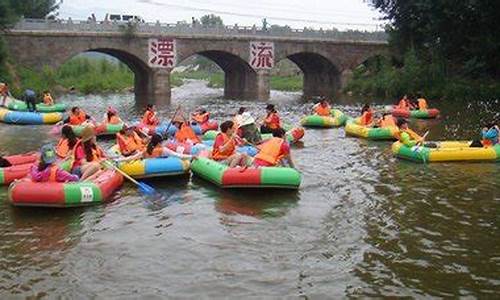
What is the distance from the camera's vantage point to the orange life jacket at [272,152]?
13500 millimetres

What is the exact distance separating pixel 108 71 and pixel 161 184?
149 ft

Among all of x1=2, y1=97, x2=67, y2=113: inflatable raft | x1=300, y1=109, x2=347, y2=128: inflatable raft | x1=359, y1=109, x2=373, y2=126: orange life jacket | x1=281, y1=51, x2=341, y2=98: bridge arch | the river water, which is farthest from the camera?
x1=281, y1=51, x2=341, y2=98: bridge arch

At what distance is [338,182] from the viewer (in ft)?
48.8

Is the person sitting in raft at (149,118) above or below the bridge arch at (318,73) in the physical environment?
below

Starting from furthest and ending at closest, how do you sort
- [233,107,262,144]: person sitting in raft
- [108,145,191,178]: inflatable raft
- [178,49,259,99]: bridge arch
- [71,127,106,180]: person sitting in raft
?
[178,49,259,99]: bridge arch, [233,107,262,144]: person sitting in raft, [108,145,191,178]: inflatable raft, [71,127,106,180]: person sitting in raft

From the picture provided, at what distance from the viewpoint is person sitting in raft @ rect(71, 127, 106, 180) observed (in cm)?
1297

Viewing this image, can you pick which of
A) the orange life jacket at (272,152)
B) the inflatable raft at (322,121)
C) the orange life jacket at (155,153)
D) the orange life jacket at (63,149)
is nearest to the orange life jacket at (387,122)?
the inflatable raft at (322,121)

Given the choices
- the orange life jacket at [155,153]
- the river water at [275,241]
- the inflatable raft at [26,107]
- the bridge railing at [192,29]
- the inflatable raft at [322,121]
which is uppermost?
the bridge railing at [192,29]

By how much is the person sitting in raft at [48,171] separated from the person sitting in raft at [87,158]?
921 mm

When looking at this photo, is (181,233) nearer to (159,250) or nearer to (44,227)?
(159,250)

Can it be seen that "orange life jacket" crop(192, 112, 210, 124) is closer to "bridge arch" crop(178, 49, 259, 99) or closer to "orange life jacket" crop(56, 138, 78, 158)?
"orange life jacket" crop(56, 138, 78, 158)

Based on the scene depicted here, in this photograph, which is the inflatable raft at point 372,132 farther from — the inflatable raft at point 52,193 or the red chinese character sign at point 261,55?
the red chinese character sign at point 261,55

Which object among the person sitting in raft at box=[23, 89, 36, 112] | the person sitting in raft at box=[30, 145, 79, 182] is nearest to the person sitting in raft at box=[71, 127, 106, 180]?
the person sitting in raft at box=[30, 145, 79, 182]

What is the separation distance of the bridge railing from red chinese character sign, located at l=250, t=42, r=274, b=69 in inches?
32.3
